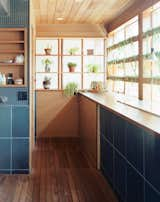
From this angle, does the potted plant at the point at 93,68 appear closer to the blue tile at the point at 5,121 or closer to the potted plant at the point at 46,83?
the potted plant at the point at 46,83

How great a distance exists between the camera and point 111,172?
3.87 metres

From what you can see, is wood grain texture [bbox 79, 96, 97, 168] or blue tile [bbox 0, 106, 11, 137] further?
wood grain texture [bbox 79, 96, 97, 168]

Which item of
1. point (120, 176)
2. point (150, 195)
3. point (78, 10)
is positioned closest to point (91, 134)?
point (120, 176)

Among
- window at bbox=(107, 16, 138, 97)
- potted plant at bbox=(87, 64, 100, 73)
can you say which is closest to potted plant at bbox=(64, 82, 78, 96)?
potted plant at bbox=(87, 64, 100, 73)

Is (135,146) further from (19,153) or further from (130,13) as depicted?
(130,13)

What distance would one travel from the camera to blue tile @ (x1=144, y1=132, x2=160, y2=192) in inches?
90.2

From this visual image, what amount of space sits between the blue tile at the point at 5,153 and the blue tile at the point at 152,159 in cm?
250

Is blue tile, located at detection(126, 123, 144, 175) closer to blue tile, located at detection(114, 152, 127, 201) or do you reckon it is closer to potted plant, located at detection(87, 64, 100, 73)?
blue tile, located at detection(114, 152, 127, 201)

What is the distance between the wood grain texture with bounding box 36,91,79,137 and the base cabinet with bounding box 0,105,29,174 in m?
2.56

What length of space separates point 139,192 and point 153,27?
2.69 meters

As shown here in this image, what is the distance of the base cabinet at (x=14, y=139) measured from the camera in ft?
15.1

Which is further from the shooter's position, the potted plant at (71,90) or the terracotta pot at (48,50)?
the terracotta pot at (48,50)

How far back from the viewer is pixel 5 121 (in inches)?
181

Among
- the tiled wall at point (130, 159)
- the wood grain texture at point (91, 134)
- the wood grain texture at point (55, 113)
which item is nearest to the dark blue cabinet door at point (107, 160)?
the tiled wall at point (130, 159)
